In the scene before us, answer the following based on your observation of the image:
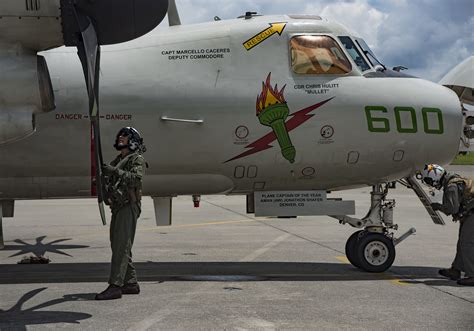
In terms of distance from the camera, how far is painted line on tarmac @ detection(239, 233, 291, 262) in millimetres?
13438

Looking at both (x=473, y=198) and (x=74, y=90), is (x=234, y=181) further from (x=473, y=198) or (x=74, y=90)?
(x=473, y=198)

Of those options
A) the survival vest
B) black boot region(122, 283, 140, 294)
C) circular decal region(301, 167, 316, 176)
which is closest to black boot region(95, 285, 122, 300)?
black boot region(122, 283, 140, 294)

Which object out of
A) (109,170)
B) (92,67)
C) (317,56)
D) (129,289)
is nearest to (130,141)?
(109,170)

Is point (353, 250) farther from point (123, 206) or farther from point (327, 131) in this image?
point (123, 206)

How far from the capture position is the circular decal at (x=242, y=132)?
11.0 meters

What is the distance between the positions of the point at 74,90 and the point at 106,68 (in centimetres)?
62

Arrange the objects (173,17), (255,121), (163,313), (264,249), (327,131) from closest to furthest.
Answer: (163,313) < (255,121) < (327,131) < (173,17) < (264,249)

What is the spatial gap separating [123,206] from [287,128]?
3.16 m

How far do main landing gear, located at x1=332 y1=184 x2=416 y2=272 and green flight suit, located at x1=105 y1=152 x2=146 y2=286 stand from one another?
3.83 metres

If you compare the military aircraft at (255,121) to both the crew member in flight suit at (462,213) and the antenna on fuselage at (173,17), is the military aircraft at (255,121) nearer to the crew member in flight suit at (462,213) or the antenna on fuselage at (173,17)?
the antenna on fuselage at (173,17)

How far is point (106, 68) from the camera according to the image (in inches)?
428

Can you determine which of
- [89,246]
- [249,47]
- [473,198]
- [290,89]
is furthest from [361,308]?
[89,246]

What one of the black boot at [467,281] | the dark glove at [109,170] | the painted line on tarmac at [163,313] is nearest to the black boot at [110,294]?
the painted line on tarmac at [163,313]

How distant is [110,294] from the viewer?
8.93 meters
